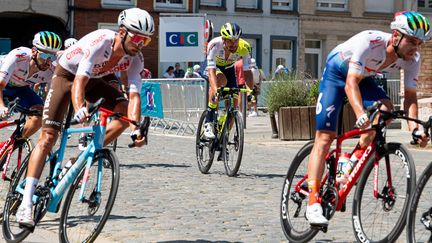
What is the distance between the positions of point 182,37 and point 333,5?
2475cm

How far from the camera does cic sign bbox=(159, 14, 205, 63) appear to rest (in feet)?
88.2

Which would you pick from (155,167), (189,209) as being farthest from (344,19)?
(189,209)

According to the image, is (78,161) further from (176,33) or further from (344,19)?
(344,19)

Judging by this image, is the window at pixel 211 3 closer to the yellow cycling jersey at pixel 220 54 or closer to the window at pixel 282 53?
the window at pixel 282 53

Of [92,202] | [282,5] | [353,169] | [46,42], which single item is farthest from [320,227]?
[282,5]

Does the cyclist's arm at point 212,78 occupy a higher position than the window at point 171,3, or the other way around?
the window at point 171,3

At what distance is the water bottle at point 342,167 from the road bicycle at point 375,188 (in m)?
0.03

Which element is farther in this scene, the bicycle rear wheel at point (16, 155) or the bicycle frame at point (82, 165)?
the bicycle rear wheel at point (16, 155)

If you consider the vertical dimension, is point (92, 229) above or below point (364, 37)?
below

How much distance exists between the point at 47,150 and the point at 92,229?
1.10 metres

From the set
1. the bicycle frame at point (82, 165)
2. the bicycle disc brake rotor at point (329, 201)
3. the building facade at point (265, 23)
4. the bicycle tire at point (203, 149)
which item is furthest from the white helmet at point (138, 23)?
the building facade at point (265, 23)

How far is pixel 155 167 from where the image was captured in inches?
599

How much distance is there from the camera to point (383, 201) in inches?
289

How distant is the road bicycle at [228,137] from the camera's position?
13.4 metres
